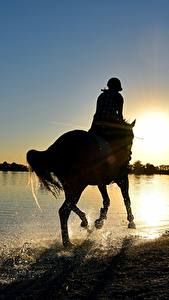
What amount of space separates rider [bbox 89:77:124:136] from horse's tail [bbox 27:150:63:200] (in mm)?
1542

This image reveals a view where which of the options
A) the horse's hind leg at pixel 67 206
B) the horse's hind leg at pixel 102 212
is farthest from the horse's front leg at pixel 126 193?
the horse's hind leg at pixel 67 206

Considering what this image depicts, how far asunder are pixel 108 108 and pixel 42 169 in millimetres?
2285

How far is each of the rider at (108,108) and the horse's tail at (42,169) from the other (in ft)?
5.06

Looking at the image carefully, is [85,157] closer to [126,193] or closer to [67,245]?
[67,245]

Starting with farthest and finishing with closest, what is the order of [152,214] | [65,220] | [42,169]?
[152,214] < [65,220] < [42,169]

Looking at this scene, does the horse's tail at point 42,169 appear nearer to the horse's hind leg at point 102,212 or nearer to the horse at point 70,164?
the horse at point 70,164

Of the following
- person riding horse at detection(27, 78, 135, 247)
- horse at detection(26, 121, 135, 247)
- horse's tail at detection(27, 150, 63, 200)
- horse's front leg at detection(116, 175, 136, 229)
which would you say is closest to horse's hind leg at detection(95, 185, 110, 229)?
person riding horse at detection(27, 78, 135, 247)

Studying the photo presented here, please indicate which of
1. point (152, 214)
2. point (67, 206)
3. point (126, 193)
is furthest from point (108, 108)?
point (152, 214)

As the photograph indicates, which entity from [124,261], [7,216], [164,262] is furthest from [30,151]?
[7,216]

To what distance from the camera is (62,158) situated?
9.13 m

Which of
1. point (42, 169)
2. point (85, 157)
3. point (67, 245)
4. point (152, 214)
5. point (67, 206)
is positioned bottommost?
point (152, 214)

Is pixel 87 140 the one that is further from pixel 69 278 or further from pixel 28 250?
pixel 69 278

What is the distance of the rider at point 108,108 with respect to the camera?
1034 cm

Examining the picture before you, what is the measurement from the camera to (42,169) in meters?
9.16
